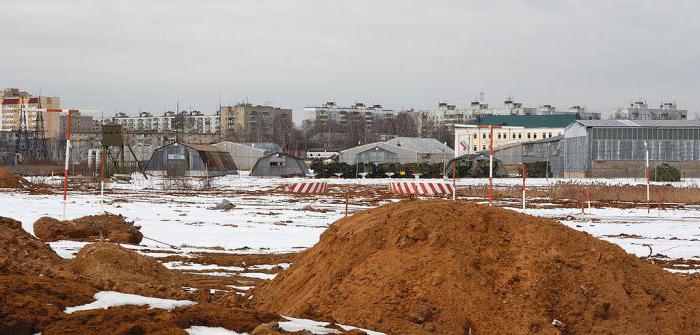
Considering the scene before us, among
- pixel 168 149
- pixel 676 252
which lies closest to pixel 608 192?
pixel 676 252

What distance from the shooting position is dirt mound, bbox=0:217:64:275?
10883mm

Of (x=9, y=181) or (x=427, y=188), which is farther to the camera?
(x=9, y=181)

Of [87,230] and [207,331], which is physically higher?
[207,331]

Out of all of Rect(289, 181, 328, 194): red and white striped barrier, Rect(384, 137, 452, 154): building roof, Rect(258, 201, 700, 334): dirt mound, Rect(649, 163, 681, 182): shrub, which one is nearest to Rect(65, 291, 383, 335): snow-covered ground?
Rect(258, 201, 700, 334): dirt mound

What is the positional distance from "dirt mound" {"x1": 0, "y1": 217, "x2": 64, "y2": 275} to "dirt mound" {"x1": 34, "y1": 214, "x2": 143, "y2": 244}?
227 inches

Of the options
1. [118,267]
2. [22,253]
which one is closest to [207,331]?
[22,253]

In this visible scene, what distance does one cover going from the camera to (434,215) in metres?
11.2

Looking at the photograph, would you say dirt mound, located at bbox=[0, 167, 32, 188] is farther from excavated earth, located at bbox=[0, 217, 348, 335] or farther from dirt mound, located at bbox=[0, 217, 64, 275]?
excavated earth, located at bbox=[0, 217, 348, 335]

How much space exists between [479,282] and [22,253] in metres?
6.30

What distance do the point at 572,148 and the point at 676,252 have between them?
67.8 m

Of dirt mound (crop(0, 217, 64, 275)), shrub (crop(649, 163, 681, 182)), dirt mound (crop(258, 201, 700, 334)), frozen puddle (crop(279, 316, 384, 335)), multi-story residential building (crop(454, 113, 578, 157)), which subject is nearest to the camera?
frozen puddle (crop(279, 316, 384, 335))

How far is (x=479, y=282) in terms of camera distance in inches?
403

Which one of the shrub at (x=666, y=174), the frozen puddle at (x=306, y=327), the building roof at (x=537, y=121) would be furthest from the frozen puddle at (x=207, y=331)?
the building roof at (x=537, y=121)

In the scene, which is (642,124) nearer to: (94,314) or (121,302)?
(121,302)
